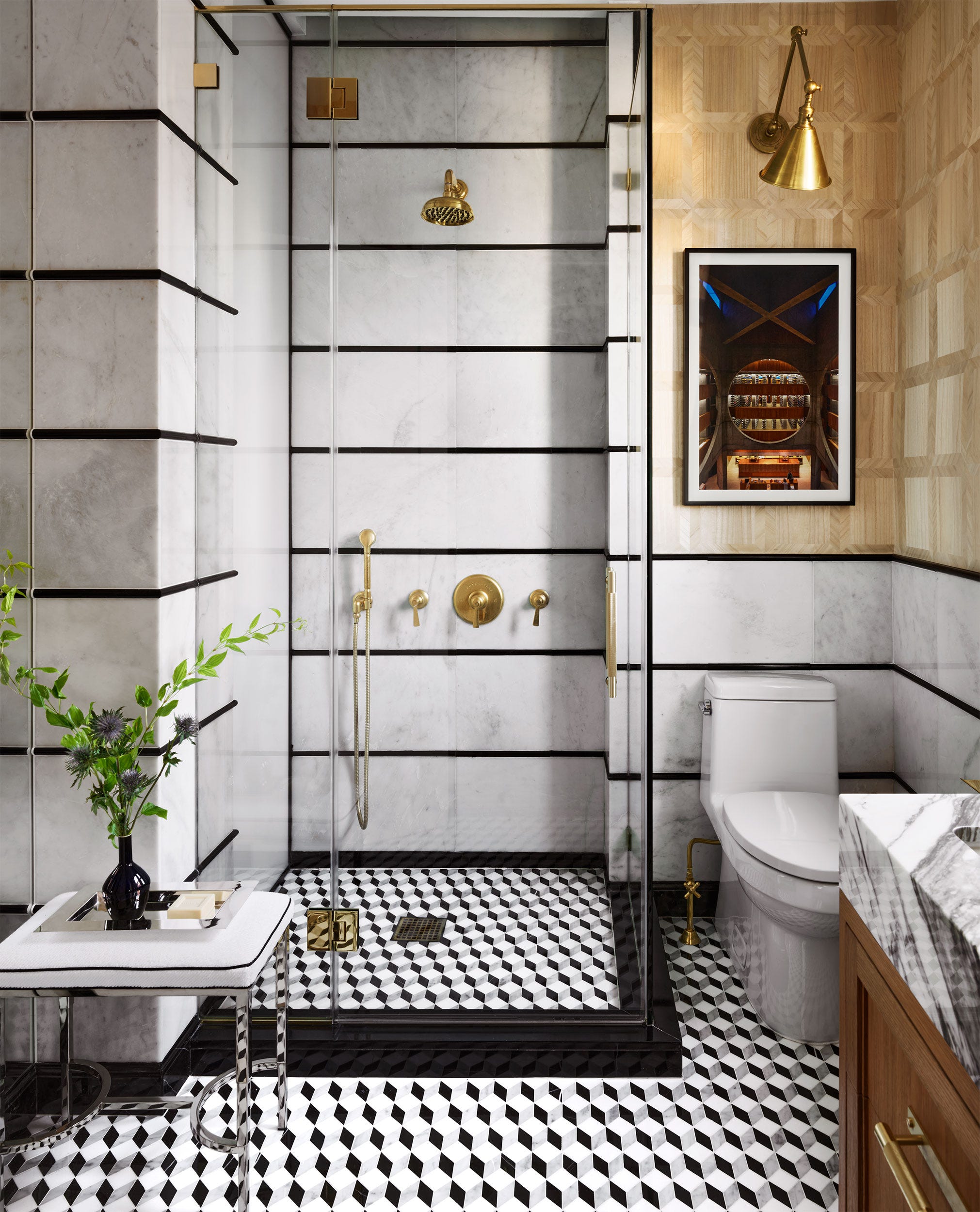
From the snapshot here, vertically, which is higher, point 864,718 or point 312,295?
point 312,295

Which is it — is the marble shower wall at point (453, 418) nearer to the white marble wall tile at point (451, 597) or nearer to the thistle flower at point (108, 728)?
the white marble wall tile at point (451, 597)

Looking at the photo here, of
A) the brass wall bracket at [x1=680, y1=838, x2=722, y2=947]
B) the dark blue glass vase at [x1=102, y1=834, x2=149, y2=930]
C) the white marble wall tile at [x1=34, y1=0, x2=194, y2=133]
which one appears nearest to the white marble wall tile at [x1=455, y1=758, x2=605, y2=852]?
the dark blue glass vase at [x1=102, y1=834, x2=149, y2=930]

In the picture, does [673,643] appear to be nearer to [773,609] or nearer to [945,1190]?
[773,609]

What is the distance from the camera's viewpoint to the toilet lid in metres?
1.99

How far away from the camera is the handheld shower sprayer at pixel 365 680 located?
192cm

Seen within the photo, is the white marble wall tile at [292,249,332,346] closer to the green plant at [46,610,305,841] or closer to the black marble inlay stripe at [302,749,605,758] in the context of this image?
the green plant at [46,610,305,841]

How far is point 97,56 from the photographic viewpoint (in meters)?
1.79

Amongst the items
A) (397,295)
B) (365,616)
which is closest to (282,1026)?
(365,616)

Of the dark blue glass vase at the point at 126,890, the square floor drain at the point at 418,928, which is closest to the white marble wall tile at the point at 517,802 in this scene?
the square floor drain at the point at 418,928

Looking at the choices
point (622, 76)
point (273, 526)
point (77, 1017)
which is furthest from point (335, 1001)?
point (622, 76)

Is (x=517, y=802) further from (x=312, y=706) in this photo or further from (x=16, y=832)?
(x=16, y=832)

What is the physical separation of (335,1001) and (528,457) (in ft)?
4.23

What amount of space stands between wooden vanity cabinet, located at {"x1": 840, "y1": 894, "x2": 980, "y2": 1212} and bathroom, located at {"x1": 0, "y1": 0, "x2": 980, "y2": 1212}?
815 mm

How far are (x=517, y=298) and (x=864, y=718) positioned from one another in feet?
5.55
